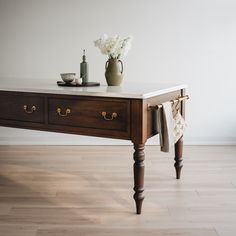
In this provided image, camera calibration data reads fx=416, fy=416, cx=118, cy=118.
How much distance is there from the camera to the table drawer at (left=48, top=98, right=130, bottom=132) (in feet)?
7.77

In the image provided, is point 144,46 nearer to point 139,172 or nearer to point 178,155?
point 178,155

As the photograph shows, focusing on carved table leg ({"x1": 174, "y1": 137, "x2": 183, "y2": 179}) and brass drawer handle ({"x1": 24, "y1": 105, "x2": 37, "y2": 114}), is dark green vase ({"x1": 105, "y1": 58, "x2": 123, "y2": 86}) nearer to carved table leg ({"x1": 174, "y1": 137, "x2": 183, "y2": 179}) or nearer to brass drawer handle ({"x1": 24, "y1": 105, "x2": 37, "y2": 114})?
brass drawer handle ({"x1": 24, "y1": 105, "x2": 37, "y2": 114})

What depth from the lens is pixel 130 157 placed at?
12.6ft

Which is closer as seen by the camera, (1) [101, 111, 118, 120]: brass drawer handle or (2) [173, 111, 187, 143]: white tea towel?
(1) [101, 111, 118, 120]: brass drawer handle

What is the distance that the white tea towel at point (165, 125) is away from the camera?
2.50 metres

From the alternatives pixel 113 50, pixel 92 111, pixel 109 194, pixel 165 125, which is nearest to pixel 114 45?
pixel 113 50

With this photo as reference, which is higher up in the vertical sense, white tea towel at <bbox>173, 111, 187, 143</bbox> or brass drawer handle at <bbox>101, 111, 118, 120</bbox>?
brass drawer handle at <bbox>101, 111, 118, 120</bbox>

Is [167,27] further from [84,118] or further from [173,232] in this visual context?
[173,232]

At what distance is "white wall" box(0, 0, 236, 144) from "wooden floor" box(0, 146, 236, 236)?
17.2 inches

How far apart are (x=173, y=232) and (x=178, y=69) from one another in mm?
2360

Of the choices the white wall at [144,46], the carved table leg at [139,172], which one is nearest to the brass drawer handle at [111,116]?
the carved table leg at [139,172]

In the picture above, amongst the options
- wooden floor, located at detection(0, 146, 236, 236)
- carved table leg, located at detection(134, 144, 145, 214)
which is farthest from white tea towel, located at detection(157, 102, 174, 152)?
wooden floor, located at detection(0, 146, 236, 236)

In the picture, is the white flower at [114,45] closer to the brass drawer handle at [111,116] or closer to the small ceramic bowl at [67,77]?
the small ceramic bowl at [67,77]

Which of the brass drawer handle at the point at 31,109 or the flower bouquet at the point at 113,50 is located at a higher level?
the flower bouquet at the point at 113,50
